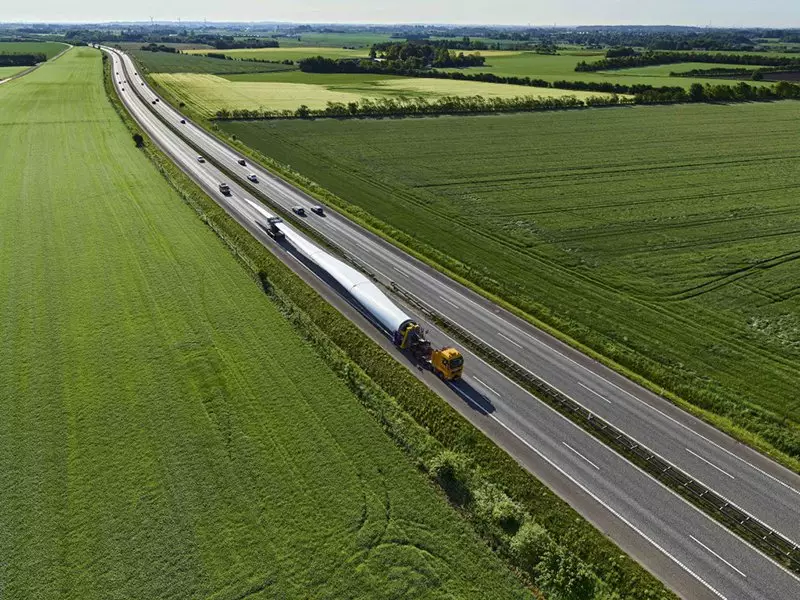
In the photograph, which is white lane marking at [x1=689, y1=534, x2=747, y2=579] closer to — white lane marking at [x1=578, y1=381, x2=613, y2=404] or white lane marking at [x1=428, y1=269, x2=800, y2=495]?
white lane marking at [x1=428, y1=269, x2=800, y2=495]

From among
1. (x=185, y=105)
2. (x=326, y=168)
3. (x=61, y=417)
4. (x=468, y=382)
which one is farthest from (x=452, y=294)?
(x=185, y=105)

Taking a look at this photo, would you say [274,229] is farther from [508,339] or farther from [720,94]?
[720,94]

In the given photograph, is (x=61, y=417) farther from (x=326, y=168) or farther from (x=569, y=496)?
(x=326, y=168)

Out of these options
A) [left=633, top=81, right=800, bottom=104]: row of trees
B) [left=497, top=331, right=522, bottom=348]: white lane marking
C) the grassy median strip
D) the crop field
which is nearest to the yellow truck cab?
the grassy median strip

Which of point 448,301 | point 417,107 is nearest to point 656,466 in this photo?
point 448,301

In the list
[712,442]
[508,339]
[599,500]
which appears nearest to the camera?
[599,500]
